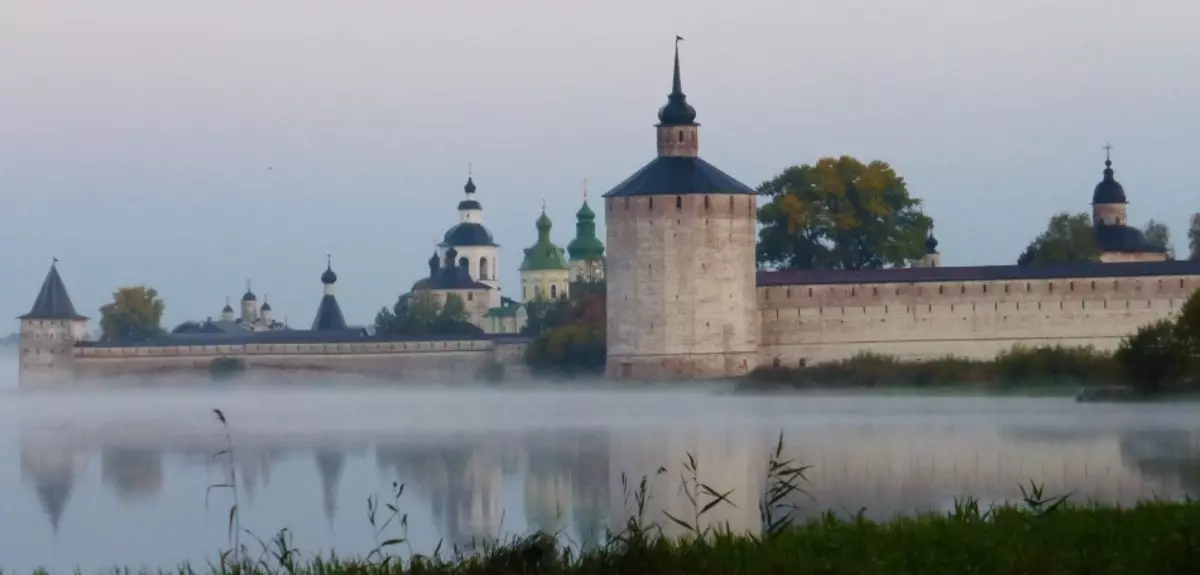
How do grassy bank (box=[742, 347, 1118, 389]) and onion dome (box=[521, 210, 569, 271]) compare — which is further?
onion dome (box=[521, 210, 569, 271])

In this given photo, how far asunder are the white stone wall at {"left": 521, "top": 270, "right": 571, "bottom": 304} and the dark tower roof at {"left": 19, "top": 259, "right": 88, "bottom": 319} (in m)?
21.0

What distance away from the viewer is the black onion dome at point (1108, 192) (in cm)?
4334

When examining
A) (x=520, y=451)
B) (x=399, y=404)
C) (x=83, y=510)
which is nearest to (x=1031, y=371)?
(x=399, y=404)

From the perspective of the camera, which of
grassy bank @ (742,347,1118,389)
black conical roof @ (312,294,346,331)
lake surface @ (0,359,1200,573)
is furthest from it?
black conical roof @ (312,294,346,331)

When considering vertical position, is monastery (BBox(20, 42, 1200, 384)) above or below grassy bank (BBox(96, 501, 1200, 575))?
above

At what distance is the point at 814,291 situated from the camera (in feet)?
108

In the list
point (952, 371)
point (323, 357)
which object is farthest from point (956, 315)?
point (323, 357)

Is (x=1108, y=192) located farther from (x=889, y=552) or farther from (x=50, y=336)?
(x=889, y=552)

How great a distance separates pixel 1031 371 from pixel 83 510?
62.0 feet

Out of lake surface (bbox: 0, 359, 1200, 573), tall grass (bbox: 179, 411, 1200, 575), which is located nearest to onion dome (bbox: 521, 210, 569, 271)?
lake surface (bbox: 0, 359, 1200, 573)

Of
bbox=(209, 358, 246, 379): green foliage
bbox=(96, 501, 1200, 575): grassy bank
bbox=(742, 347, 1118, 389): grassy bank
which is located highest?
bbox=(209, 358, 246, 379): green foliage

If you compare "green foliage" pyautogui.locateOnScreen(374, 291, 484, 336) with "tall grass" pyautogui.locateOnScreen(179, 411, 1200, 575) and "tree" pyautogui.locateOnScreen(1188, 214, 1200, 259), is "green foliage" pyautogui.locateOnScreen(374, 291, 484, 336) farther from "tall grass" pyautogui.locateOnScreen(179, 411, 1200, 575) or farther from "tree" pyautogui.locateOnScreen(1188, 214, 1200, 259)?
"tall grass" pyautogui.locateOnScreen(179, 411, 1200, 575)

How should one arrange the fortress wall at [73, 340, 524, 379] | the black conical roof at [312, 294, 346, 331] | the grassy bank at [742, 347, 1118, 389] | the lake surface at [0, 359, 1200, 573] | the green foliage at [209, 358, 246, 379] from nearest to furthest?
the lake surface at [0, 359, 1200, 573], the grassy bank at [742, 347, 1118, 389], the fortress wall at [73, 340, 524, 379], the green foliage at [209, 358, 246, 379], the black conical roof at [312, 294, 346, 331]

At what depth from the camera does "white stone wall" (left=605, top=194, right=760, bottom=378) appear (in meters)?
32.6
